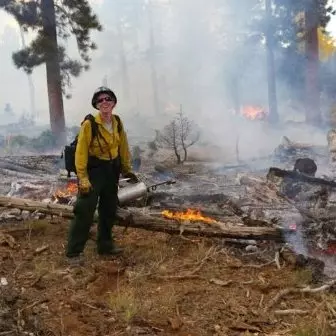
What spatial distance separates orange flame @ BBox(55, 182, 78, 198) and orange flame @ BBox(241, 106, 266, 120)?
22.3 metres

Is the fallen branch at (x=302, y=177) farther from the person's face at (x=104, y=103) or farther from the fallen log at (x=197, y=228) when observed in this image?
the person's face at (x=104, y=103)

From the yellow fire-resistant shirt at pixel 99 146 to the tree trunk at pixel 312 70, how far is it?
17343 millimetres

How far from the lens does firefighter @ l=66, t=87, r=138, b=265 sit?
16.2ft

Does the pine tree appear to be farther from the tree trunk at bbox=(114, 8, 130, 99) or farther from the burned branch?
the tree trunk at bbox=(114, 8, 130, 99)

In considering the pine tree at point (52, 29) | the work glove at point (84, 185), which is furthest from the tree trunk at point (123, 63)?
the work glove at point (84, 185)

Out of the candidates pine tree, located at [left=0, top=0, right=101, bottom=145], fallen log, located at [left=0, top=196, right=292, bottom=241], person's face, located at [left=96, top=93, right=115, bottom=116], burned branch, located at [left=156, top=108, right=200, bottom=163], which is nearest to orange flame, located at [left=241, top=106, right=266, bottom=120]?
burned branch, located at [left=156, top=108, right=200, bottom=163]

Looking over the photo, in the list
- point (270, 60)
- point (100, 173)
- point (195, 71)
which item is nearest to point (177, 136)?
point (270, 60)

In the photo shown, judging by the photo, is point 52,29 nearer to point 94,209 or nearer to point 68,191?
point 68,191

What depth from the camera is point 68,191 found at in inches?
333

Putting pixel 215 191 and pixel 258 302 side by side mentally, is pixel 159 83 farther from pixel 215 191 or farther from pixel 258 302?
pixel 258 302

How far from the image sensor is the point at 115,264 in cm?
511

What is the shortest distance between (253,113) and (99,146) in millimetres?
27934

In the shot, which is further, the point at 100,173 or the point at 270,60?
the point at 270,60

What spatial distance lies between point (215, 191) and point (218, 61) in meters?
26.2
